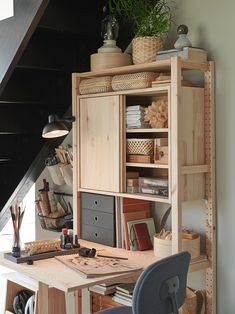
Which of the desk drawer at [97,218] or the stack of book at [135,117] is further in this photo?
the desk drawer at [97,218]

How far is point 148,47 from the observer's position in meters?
2.55

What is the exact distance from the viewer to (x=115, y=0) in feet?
9.18

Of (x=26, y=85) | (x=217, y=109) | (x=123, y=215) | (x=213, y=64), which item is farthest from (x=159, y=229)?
(x=26, y=85)

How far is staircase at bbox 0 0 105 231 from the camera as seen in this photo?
8.61ft

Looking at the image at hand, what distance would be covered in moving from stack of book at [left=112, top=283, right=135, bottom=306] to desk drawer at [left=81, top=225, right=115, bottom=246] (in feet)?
0.91

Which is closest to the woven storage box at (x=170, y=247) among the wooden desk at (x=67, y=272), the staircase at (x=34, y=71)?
the wooden desk at (x=67, y=272)

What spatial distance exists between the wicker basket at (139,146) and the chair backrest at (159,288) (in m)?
0.74

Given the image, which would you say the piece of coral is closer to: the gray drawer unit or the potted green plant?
the potted green plant

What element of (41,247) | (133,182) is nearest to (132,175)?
(133,182)

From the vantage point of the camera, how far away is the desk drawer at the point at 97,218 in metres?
2.75

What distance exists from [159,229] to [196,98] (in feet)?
2.70

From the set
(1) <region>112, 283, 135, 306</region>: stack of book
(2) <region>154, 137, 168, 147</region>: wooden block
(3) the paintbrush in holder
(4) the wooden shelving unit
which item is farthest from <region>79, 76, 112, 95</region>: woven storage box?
(1) <region>112, 283, 135, 306</region>: stack of book

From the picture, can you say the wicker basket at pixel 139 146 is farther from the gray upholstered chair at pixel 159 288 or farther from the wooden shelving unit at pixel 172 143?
the gray upholstered chair at pixel 159 288

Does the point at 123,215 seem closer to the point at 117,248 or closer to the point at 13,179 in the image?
the point at 117,248
